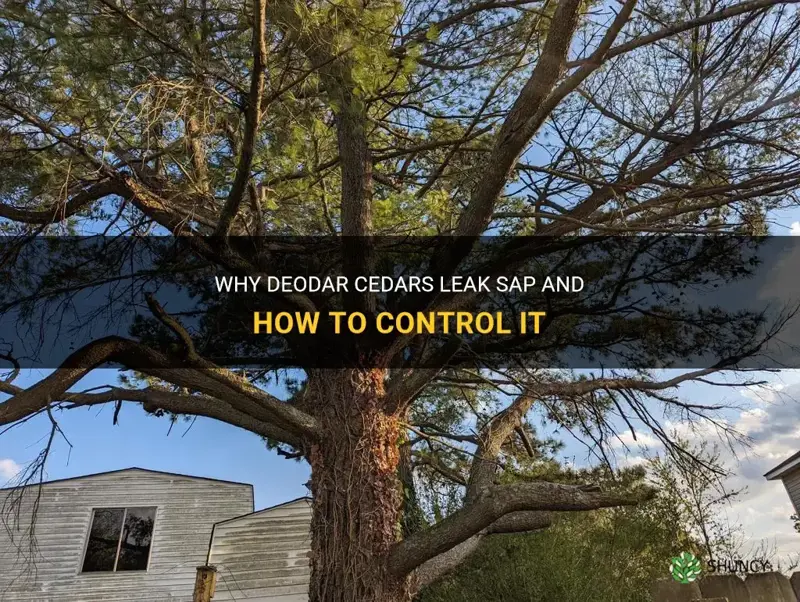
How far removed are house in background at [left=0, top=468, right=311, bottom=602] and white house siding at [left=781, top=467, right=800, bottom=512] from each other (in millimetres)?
10368

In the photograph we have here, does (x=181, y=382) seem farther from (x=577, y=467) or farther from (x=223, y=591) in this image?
(x=223, y=591)

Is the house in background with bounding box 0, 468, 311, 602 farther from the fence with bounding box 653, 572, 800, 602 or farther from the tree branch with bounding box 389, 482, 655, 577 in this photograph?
the fence with bounding box 653, 572, 800, 602

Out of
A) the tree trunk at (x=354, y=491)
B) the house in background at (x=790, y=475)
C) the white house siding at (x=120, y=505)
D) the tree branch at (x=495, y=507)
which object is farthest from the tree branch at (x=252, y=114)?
the house in background at (x=790, y=475)

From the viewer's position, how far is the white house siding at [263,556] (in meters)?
8.71

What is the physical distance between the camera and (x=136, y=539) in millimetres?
9797

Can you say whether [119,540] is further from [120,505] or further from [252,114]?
[252,114]

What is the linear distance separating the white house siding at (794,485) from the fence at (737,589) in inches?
404

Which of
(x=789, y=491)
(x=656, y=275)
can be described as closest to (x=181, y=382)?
(x=656, y=275)

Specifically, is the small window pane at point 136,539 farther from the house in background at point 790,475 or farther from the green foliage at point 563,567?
the house in background at point 790,475

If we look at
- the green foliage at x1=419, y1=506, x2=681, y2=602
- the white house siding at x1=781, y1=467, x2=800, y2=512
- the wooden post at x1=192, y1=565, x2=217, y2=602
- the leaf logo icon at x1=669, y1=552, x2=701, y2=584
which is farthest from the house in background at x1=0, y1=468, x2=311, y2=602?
the white house siding at x1=781, y1=467, x2=800, y2=512

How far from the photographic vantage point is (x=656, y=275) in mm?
4715

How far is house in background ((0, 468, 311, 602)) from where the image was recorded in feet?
29.2

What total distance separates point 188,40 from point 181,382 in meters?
2.19

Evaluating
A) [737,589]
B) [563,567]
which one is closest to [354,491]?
[737,589]
